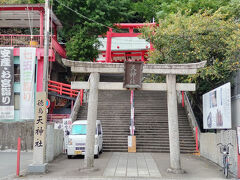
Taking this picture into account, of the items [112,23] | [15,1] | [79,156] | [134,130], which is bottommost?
[79,156]

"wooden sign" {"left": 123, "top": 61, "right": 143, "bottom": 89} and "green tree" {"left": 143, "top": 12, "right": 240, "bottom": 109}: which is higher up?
"green tree" {"left": 143, "top": 12, "right": 240, "bottom": 109}

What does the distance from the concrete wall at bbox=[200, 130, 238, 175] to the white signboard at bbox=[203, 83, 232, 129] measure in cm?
51

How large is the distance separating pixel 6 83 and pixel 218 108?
14.4 metres

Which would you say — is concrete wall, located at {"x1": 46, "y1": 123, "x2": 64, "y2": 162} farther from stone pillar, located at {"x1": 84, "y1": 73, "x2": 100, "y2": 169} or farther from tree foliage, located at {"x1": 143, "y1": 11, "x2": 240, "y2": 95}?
tree foliage, located at {"x1": 143, "y1": 11, "x2": 240, "y2": 95}

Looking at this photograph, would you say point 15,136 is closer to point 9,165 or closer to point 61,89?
point 9,165

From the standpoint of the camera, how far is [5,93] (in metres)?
19.6

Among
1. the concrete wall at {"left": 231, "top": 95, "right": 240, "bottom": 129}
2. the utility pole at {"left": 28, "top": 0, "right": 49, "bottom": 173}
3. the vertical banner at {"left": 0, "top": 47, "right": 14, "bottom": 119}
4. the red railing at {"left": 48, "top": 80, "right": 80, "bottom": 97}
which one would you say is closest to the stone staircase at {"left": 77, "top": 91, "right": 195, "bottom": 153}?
the red railing at {"left": 48, "top": 80, "right": 80, "bottom": 97}

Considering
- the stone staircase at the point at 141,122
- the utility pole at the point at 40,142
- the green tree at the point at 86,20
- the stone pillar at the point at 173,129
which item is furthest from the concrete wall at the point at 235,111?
the green tree at the point at 86,20

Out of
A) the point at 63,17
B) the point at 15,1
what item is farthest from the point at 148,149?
the point at 15,1

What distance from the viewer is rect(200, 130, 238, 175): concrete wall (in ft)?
32.1

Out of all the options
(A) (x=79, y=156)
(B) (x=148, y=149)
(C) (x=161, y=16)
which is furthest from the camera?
(C) (x=161, y=16)

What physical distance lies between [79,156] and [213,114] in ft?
23.4

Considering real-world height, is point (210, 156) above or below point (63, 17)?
below

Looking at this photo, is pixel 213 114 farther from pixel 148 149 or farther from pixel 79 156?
pixel 79 156
